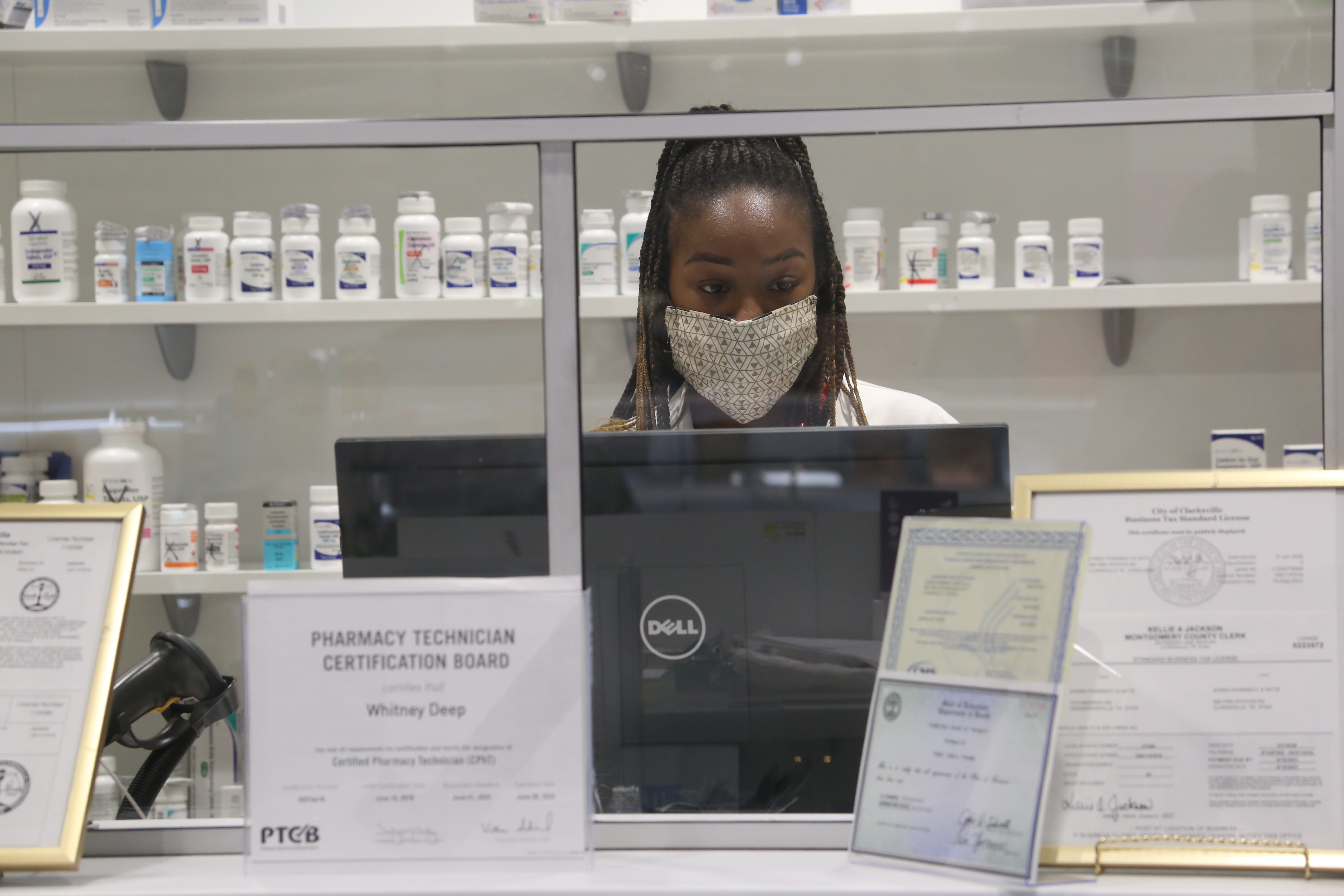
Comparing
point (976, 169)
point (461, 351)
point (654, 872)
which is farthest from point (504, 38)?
point (976, 169)

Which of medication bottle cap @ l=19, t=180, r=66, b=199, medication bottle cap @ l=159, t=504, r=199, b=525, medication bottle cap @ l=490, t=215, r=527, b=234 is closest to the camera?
medication bottle cap @ l=490, t=215, r=527, b=234

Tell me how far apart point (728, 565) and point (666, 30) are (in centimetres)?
40

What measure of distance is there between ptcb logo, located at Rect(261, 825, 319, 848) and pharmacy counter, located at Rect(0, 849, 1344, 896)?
0.02m

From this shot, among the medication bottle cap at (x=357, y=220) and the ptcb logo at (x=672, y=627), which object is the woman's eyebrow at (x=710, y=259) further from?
the medication bottle cap at (x=357, y=220)

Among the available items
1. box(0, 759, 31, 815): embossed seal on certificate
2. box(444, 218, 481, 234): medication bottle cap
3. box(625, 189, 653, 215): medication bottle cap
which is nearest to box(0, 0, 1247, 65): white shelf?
box(625, 189, 653, 215): medication bottle cap

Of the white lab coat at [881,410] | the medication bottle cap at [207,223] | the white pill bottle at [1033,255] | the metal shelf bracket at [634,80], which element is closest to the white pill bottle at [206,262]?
the medication bottle cap at [207,223]

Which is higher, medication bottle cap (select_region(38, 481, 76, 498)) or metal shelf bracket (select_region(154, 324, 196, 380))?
metal shelf bracket (select_region(154, 324, 196, 380))

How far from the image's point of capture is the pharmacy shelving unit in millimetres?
704

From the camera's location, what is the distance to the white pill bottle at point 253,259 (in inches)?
71.9

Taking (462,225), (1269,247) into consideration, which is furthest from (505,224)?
(1269,247)

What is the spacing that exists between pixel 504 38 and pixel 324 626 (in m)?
0.44

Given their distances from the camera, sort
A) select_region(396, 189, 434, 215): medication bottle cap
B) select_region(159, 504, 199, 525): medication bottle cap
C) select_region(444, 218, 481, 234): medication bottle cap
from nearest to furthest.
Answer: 1. select_region(396, 189, 434, 215): medication bottle cap
2. select_region(444, 218, 481, 234): medication bottle cap
3. select_region(159, 504, 199, 525): medication bottle cap
